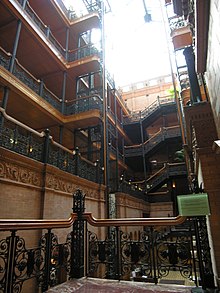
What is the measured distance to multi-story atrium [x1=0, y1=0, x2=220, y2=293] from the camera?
3330 mm

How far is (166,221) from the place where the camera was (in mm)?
3674

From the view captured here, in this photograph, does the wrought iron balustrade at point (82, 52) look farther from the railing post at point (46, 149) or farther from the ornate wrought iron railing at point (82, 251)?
the ornate wrought iron railing at point (82, 251)

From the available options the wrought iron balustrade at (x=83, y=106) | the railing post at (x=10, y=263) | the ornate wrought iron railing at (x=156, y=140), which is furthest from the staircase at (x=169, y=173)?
the railing post at (x=10, y=263)

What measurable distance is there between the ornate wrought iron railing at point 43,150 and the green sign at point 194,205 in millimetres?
4517

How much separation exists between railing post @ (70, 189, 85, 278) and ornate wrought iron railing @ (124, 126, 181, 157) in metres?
15.1

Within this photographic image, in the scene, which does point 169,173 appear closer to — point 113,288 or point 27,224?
point 113,288

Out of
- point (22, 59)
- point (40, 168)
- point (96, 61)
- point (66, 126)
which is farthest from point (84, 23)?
point (40, 168)

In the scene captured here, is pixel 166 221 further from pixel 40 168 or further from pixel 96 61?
pixel 96 61

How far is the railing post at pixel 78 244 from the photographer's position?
3953 mm

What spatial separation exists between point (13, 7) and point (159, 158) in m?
17.4

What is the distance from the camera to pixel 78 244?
4062 mm

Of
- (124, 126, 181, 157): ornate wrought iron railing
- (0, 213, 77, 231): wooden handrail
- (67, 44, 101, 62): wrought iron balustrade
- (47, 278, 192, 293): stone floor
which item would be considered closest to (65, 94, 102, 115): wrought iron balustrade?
(67, 44, 101, 62): wrought iron balustrade

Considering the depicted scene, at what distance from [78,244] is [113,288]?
102 cm

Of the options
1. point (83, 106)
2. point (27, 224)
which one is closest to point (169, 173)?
point (83, 106)
